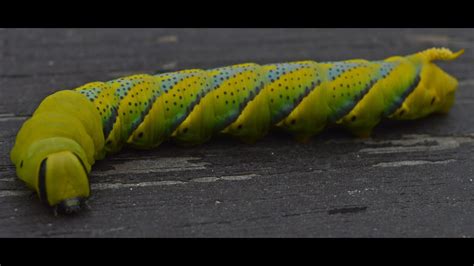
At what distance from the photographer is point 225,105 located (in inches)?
185

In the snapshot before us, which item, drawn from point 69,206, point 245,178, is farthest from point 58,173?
point 245,178

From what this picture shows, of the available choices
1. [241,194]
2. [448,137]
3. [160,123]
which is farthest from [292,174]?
[448,137]

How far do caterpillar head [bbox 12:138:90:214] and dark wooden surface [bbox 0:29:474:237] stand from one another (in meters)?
0.11

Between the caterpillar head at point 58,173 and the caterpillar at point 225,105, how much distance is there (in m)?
0.01

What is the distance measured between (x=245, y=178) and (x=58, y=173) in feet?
3.80

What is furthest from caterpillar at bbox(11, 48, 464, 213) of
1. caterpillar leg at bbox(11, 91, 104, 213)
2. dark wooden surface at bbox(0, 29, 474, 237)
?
dark wooden surface at bbox(0, 29, 474, 237)

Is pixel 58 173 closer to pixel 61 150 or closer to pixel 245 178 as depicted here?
pixel 61 150

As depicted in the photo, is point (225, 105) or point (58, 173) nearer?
point (58, 173)

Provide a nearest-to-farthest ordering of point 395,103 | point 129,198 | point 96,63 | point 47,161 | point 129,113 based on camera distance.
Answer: point 47,161 < point 129,198 < point 129,113 < point 395,103 < point 96,63

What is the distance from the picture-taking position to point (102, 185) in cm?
434

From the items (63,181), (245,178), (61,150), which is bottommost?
(245,178)

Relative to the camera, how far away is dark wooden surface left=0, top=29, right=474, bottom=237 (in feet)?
13.3

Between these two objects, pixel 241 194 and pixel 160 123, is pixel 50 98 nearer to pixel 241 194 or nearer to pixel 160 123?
pixel 160 123

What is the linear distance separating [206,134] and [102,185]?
0.78m
